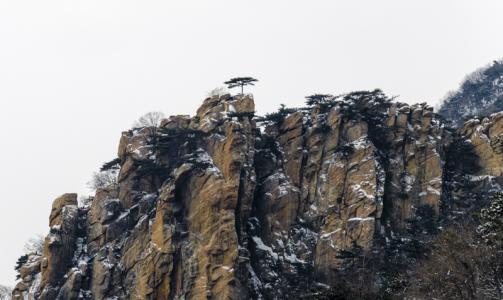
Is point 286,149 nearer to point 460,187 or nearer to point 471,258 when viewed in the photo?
point 460,187

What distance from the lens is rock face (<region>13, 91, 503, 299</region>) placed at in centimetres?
6556

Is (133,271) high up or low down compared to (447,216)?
down

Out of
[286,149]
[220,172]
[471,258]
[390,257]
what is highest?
[286,149]

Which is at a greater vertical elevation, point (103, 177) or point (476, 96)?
point (476, 96)

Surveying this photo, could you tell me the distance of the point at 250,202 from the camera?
232 ft

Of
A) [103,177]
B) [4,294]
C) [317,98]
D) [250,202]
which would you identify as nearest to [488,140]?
[317,98]

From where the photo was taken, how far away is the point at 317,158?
7575 cm

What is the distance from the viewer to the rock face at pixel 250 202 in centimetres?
6556

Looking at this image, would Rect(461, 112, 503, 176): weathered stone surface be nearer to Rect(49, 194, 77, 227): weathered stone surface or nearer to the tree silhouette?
the tree silhouette

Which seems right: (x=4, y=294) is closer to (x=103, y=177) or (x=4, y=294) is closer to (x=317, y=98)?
(x=103, y=177)

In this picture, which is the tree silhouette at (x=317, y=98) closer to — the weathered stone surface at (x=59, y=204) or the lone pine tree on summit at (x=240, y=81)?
the lone pine tree on summit at (x=240, y=81)

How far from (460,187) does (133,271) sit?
42606 millimetres

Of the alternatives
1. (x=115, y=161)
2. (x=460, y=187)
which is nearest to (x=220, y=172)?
(x=115, y=161)

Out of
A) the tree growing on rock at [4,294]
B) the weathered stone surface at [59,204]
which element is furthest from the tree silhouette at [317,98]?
the tree growing on rock at [4,294]
